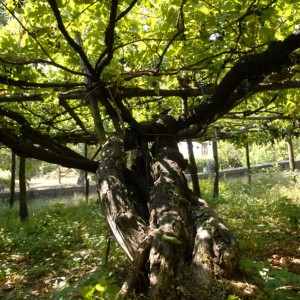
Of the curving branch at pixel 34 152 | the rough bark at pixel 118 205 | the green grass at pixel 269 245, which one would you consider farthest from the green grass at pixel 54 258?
the green grass at pixel 269 245

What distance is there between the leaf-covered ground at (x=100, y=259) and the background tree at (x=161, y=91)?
30 centimetres

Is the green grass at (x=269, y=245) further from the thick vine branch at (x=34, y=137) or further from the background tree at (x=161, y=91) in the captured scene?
the thick vine branch at (x=34, y=137)

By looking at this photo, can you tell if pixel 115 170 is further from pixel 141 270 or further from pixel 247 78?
pixel 247 78

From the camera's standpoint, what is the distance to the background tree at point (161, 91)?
288 centimetres

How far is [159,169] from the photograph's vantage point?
4.38 metres

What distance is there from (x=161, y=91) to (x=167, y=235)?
10.8ft

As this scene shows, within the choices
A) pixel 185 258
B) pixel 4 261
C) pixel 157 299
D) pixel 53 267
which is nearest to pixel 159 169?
pixel 185 258

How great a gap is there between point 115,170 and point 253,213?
495 centimetres

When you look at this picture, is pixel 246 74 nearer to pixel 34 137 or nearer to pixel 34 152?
pixel 34 152

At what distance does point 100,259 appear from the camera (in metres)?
5.14

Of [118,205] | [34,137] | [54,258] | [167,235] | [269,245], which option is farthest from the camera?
[54,258]

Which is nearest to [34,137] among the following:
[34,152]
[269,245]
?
Result: [34,152]

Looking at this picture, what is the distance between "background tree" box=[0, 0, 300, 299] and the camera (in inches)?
113

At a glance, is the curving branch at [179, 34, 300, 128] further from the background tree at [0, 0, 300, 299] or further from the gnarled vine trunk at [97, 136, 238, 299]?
the gnarled vine trunk at [97, 136, 238, 299]
